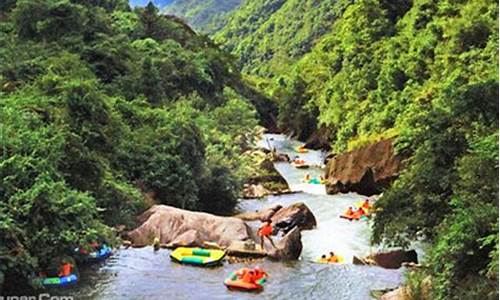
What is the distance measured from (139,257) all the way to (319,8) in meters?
109

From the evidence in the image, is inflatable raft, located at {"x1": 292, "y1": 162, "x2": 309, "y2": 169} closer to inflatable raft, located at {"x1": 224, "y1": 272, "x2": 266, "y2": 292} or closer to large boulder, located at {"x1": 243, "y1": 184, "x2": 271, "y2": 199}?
large boulder, located at {"x1": 243, "y1": 184, "x2": 271, "y2": 199}

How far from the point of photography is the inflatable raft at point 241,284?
66.4 feet

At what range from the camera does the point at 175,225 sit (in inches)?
1043

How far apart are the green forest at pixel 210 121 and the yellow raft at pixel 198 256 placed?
9.99ft

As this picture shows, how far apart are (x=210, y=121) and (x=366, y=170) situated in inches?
414

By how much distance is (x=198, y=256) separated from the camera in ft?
77.3

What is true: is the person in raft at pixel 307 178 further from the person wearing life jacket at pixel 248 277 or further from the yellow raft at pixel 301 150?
the person wearing life jacket at pixel 248 277

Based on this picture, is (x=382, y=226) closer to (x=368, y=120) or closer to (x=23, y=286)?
(x=23, y=286)

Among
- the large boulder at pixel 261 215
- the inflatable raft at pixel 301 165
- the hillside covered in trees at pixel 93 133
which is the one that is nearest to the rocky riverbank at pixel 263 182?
the hillside covered in trees at pixel 93 133

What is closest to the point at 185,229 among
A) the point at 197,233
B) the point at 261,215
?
the point at 197,233

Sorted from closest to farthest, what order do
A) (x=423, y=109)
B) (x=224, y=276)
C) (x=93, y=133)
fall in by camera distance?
(x=224, y=276) → (x=93, y=133) → (x=423, y=109)

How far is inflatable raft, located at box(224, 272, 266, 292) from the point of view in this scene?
20.2 meters

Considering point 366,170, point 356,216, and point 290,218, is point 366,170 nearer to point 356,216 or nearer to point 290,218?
point 356,216

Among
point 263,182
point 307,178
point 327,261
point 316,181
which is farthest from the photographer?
point 307,178
